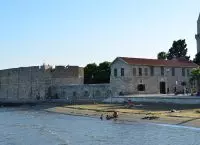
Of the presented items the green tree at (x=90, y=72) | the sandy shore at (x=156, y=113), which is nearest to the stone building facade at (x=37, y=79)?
the green tree at (x=90, y=72)

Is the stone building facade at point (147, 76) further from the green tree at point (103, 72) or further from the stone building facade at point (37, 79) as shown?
the green tree at point (103, 72)

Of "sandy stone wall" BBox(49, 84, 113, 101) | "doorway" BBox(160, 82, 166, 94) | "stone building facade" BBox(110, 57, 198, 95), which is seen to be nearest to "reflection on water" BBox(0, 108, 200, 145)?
"stone building facade" BBox(110, 57, 198, 95)

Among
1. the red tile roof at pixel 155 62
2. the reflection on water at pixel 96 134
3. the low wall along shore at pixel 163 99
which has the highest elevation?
the red tile roof at pixel 155 62

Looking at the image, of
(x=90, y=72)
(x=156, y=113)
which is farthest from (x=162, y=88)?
(x=90, y=72)

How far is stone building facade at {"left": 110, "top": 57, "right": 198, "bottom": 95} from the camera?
67.3 m

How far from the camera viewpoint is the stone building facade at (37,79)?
86.9m

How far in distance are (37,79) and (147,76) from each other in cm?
2834

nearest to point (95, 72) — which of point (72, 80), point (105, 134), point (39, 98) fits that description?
point (72, 80)

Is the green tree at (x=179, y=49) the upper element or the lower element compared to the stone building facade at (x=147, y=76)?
upper

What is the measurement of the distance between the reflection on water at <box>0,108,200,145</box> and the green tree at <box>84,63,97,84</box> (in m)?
46.9

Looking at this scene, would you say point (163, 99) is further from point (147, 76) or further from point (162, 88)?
point (162, 88)

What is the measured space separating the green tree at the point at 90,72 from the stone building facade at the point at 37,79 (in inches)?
164

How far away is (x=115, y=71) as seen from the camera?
68.9 metres

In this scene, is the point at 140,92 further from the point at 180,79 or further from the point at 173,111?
the point at 173,111
